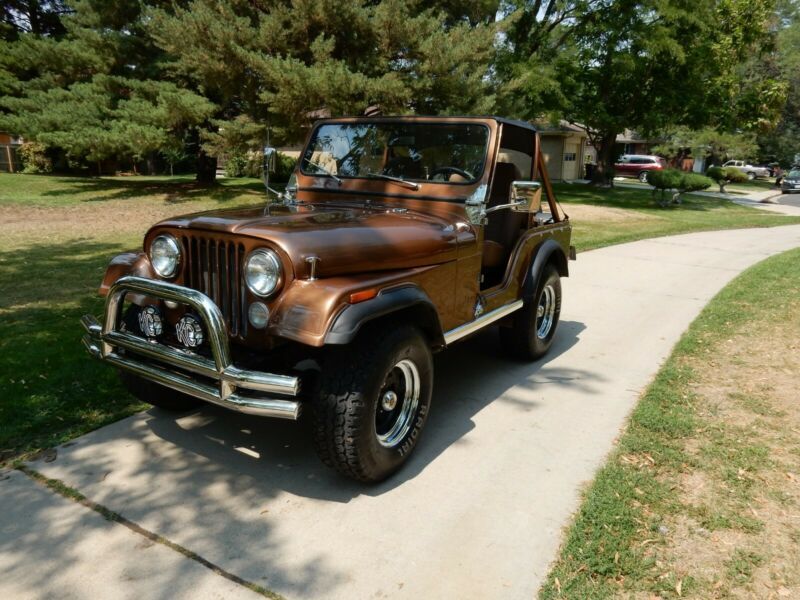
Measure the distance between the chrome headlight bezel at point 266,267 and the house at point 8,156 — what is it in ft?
83.9

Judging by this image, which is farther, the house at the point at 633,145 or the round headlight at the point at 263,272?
the house at the point at 633,145

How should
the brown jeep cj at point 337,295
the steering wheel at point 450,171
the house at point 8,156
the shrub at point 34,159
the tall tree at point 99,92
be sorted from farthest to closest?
1. the house at point 8,156
2. the shrub at point 34,159
3. the tall tree at point 99,92
4. the steering wheel at point 450,171
5. the brown jeep cj at point 337,295

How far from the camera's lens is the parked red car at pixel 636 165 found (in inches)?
1528

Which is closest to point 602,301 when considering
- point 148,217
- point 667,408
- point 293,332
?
point 667,408

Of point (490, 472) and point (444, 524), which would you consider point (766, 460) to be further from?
point (444, 524)

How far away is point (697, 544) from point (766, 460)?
1.05 m

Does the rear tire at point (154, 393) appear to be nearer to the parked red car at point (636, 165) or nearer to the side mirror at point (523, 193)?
the side mirror at point (523, 193)

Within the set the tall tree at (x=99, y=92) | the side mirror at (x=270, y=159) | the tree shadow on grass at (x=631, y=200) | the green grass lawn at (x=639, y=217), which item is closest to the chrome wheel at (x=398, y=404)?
the side mirror at (x=270, y=159)

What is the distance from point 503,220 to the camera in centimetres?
467

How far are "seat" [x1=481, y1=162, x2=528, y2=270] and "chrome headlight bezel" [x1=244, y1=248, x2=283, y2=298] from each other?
2224mm

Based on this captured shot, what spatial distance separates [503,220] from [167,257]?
263 cm

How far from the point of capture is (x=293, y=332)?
250 centimetres

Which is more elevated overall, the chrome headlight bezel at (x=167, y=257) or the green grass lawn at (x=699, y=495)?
the chrome headlight bezel at (x=167, y=257)

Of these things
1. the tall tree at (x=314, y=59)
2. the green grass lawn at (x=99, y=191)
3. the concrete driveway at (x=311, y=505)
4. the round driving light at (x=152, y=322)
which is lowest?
the concrete driveway at (x=311, y=505)
